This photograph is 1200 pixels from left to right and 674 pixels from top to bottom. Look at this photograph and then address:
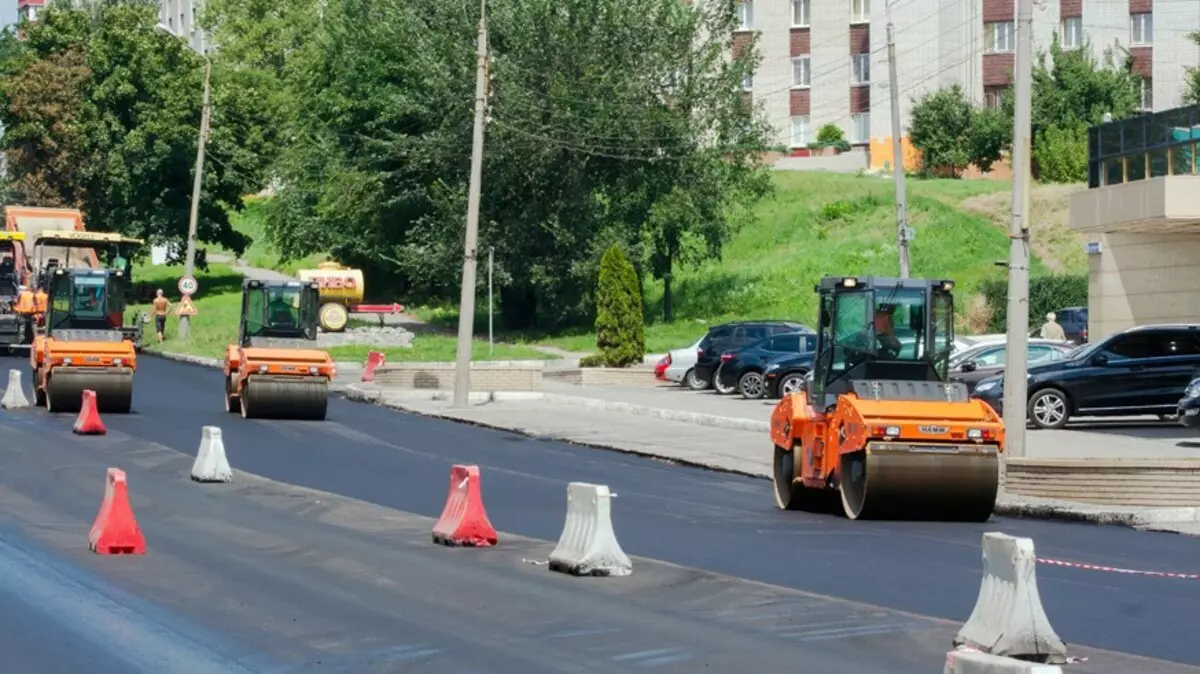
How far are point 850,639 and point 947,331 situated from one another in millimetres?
9020

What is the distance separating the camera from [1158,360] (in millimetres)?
30953

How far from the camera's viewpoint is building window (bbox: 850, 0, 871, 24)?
7812cm

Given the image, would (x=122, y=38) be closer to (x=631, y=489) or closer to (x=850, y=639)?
(x=631, y=489)

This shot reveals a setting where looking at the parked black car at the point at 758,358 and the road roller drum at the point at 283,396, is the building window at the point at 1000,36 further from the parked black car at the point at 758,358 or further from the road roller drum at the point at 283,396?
the road roller drum at the point at 283,396

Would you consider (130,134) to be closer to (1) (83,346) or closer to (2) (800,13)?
(2) (800,13)

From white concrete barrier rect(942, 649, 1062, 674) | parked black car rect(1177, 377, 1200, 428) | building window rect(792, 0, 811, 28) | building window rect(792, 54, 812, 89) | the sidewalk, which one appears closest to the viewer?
white concrete barrier rect(942, 649, 1062, 674)

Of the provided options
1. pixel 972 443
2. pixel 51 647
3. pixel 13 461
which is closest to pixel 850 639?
pixel 51 647

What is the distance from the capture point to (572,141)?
195 ft

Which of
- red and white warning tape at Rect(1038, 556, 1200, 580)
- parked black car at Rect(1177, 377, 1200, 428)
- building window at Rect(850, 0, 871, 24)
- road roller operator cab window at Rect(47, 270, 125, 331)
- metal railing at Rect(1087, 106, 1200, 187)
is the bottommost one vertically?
red and white warning tape at Rect(1038, 556, 1200, 580)

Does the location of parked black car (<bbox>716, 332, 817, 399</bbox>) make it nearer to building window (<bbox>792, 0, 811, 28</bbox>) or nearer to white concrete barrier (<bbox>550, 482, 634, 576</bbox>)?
white concrete barrier (<bbox>550, 482, 634, 576</bbox>)

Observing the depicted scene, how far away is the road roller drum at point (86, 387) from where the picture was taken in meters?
34.3

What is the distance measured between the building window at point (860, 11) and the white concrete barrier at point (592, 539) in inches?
2554

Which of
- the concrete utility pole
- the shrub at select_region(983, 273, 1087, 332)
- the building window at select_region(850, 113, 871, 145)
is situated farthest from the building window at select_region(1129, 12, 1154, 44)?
the concrete utility pole

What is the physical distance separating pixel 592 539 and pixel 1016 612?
5.34m
